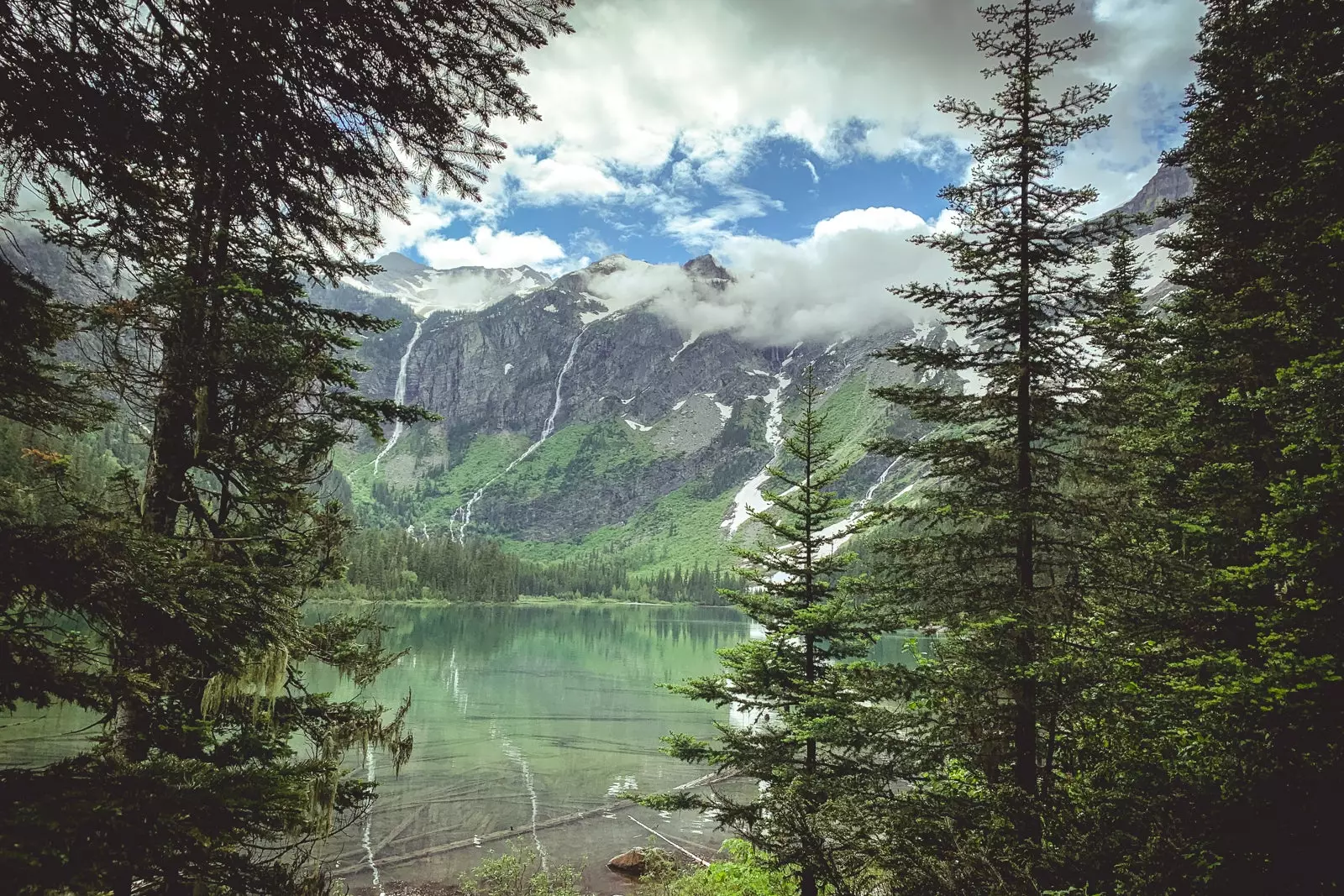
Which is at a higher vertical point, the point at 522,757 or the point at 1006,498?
the point at 1006,498

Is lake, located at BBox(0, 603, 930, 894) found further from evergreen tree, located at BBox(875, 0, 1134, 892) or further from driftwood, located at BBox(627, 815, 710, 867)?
evergreen tree, located at BBox(875, 0, 1134, 892)

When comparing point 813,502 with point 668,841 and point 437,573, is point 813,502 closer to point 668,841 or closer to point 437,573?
point 668,841

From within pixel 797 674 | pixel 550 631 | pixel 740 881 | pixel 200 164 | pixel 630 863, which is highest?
pixel 200 164

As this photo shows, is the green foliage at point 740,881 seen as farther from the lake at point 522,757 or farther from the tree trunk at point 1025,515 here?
the tree trunk at point 1025,515

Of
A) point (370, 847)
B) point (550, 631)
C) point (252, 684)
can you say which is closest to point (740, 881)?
point (252, 684)

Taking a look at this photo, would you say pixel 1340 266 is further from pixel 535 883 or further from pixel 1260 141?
pixel 535 883

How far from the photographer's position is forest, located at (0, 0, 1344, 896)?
3203 mm

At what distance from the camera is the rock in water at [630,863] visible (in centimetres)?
2077

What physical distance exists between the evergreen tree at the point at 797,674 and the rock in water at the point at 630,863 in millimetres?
10254

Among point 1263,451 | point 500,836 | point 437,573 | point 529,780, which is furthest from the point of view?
point 437,573

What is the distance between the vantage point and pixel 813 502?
44.1 ft

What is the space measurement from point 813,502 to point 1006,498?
4.77m

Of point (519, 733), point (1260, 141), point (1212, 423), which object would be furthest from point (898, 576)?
point (519, 733)

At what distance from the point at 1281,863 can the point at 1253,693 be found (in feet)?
5.32
